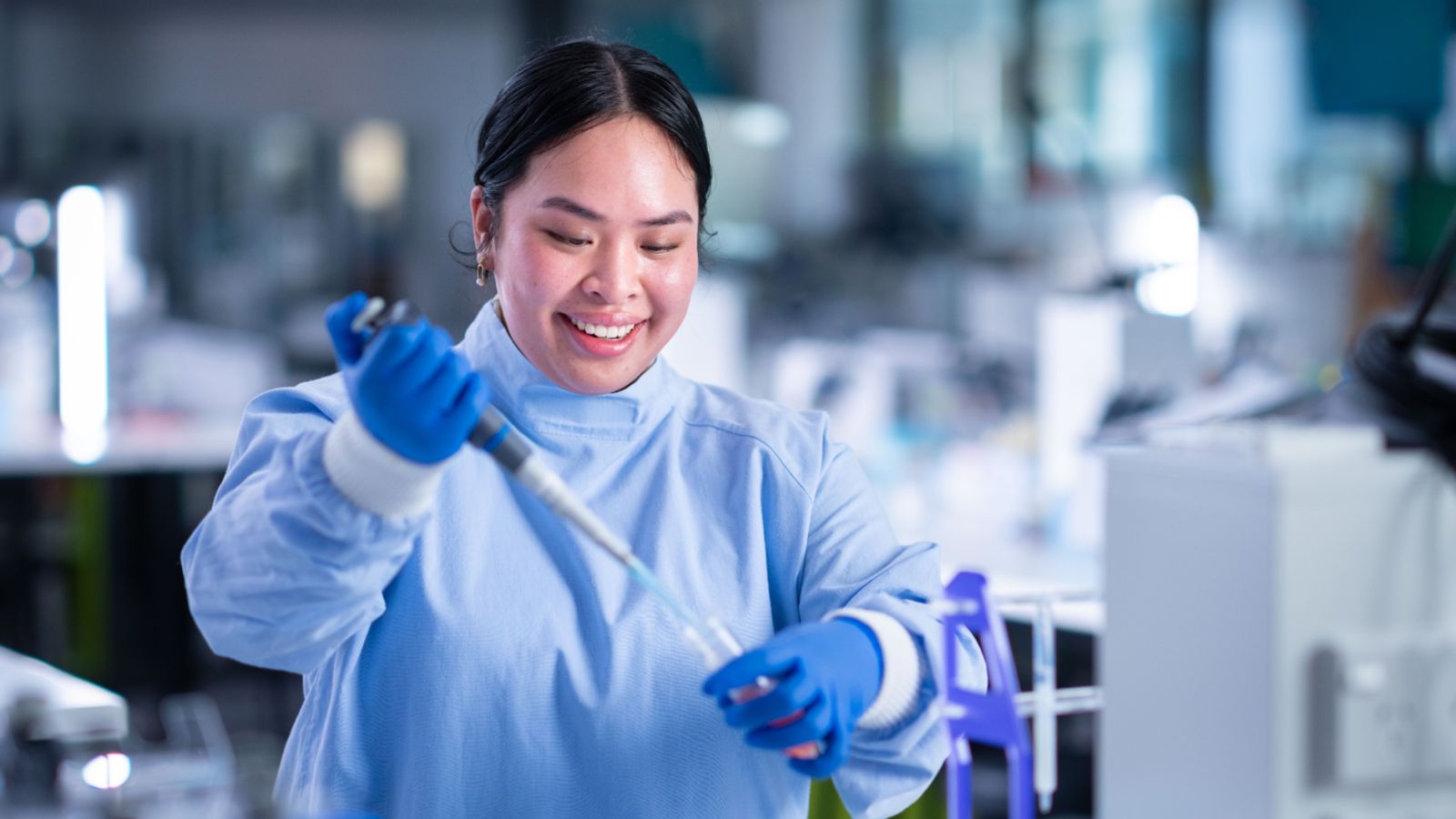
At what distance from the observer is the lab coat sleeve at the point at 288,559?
98 centimetres

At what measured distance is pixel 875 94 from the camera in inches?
281

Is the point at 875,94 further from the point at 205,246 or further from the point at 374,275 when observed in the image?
the point at 205,246

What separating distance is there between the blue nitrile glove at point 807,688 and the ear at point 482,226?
44cm

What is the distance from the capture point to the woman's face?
1.13m

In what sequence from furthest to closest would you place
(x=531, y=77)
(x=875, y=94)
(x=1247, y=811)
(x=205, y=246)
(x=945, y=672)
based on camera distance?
(x=205, y=246) → (x=875, y=94) → (x=531, y=77) → (x=945, y=672) → (x=1247, y=811)

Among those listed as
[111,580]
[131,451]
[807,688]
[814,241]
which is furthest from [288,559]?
[814,241]

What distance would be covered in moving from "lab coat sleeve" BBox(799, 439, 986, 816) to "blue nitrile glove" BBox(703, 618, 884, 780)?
0.21 feet

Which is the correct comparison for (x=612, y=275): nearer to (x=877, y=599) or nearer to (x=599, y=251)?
(x=599, y=251)

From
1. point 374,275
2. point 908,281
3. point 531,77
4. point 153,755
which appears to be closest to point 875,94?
point 908,281

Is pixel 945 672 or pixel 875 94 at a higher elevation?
pixel 875 94

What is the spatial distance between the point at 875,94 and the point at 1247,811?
6509 mm

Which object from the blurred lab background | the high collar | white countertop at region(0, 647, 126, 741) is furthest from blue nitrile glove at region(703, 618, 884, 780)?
white countertop at region(0, 647, 126, 741)

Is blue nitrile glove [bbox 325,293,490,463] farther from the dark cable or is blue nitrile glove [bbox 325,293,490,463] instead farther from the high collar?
the dark cable

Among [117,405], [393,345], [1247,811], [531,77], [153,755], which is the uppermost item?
[531,77]
